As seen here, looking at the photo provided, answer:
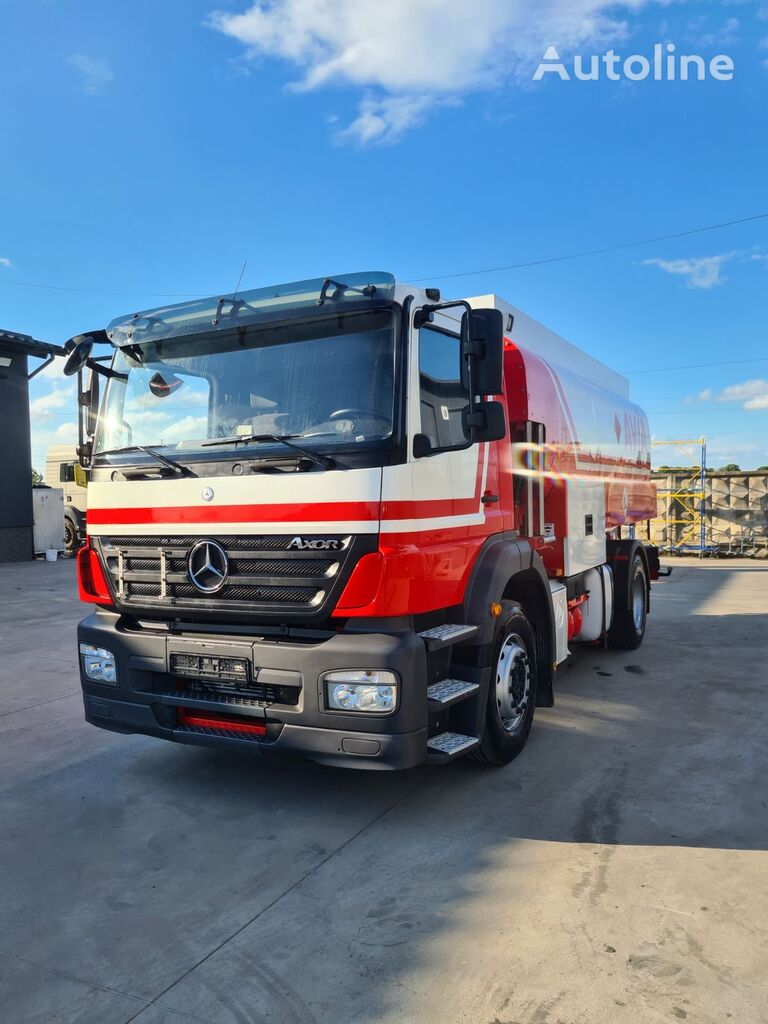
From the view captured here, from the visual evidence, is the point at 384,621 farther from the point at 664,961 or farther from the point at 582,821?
the point at 664,961

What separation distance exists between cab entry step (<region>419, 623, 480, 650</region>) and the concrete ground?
0.92 metres

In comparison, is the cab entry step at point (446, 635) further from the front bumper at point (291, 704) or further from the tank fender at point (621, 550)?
the tank fender at point (621, 550)

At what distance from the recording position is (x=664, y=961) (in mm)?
2600

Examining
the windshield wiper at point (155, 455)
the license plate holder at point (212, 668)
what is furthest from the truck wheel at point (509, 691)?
the windshield wiper at point (155, 455)

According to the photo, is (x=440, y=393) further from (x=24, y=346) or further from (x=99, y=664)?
(x=24, y=346)

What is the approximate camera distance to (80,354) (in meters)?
4.42

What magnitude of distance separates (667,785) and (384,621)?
202cm

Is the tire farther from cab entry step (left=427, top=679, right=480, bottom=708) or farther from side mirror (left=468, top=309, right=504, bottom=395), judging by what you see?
side mirror (left=468, top=309, right=504, bottom=395)

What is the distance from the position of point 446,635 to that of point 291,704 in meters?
0.84

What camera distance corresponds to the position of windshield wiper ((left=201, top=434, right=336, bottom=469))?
137 inches

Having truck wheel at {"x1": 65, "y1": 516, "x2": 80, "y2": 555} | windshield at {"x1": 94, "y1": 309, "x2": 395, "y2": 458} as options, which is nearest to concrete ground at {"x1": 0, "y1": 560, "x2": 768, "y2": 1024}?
windshield at {"x1": 94, "y1": 309, "x2": 395, "y2": 458}

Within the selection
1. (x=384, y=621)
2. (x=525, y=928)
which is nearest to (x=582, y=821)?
(x=525, y=928)

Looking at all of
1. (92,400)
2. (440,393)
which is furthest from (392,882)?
(92,400)

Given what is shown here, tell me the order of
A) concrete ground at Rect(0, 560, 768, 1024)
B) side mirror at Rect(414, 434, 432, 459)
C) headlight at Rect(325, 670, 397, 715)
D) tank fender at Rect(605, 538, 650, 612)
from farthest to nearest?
tank fender at Rect(605, 538, 650, 612)
side mirror at Rect(414, 434, 432, 459)
headlight at Rect(325, 670, 397, 715)
concrete ground at Rect(0, 560, 768, 1024)
